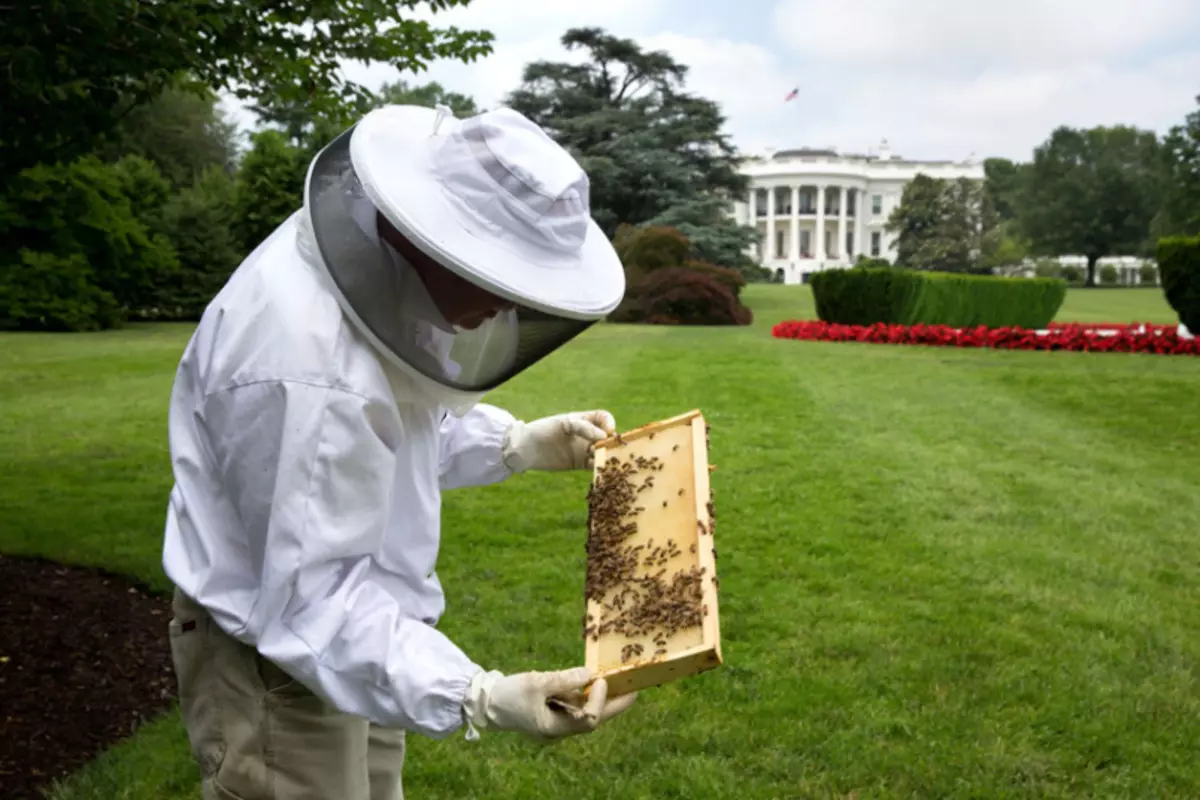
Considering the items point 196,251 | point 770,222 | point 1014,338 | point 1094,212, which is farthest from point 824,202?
point 1014,338

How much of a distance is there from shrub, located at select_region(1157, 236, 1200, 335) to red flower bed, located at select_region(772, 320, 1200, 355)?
1.29 ft

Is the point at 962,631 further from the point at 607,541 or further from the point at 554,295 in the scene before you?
the point at 554,295

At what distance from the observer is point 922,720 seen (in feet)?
12.3

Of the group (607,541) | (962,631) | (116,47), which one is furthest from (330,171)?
(962,631)

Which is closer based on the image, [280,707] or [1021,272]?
[280,707]

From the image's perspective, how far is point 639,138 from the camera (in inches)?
1259

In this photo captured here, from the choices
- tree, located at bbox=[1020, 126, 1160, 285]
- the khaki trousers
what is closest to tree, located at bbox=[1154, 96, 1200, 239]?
tree, located at bbox=[1020, 126, 1160, 285]

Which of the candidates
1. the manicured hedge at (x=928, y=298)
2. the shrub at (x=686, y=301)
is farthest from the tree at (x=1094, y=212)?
the manicured hedge at (x=928, y=298)

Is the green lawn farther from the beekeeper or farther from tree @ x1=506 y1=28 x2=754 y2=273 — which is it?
tree @ x1=506 y1=28 x2=754 y2=273

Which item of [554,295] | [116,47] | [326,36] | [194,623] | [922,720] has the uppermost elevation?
[326,36]

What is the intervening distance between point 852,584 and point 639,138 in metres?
28.4

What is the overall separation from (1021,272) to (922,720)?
2074 inches

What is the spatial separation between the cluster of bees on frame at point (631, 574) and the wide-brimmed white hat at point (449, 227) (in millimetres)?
637

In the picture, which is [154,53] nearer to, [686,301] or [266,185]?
[686,301]
